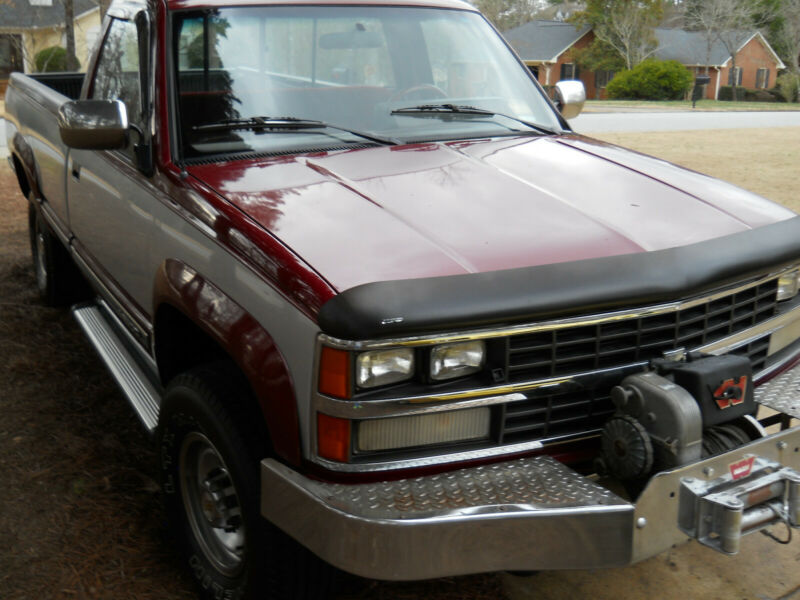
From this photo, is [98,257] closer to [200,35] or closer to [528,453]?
[200,35]

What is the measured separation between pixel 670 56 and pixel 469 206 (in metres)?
56.2

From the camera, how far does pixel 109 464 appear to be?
13.4ft

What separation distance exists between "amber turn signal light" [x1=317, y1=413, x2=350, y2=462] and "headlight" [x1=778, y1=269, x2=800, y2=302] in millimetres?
1694

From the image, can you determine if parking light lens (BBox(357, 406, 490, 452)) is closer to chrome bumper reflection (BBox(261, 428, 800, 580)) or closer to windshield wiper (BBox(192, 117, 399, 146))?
chrome bumper reflection (BBox(261, 428, 800, 580))

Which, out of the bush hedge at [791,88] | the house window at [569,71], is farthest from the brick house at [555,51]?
the bush hedge at [791,88]

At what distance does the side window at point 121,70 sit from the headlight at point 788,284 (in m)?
2.50

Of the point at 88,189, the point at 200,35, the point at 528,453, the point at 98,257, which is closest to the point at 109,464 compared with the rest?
the point at 98,257

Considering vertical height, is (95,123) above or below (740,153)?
above

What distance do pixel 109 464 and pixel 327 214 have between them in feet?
6.50

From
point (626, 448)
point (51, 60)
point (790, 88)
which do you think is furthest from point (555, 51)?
point (626, 448)

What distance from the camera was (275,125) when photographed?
11.4 ft

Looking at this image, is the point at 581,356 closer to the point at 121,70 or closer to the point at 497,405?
the point at 497,405

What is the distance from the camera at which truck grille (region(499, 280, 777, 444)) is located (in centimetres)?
246

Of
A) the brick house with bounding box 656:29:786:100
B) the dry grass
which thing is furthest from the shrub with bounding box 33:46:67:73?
the brick house with bounding box 656:29:786:100
